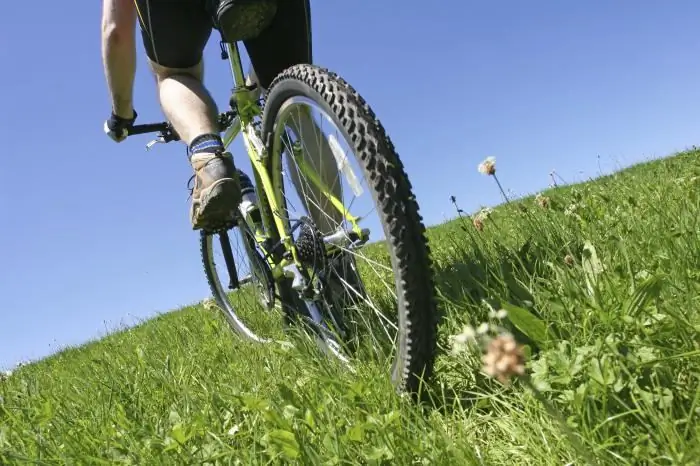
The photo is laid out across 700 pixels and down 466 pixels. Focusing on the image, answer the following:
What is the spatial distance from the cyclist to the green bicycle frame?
109mm

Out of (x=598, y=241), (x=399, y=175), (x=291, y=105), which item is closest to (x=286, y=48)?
(x=291, y=105)

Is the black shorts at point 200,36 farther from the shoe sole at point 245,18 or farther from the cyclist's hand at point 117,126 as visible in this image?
the cyclist's hand at point 117,126

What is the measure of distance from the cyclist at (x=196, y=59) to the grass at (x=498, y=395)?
2.36 feet

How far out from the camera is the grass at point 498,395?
1.13m

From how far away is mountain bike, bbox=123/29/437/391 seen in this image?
163cm

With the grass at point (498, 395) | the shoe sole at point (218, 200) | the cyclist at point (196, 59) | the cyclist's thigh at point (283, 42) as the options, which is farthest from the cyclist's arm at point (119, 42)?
the grass at point (498, 395)

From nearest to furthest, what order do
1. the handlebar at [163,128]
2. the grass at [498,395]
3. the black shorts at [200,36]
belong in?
the grass at [498,395], the black shorts at [200,36], the handlebar at [163,128]

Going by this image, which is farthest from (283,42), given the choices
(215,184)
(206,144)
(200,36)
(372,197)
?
(372,197)

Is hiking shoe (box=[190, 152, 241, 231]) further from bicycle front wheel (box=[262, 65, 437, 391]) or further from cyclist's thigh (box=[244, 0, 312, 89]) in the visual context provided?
cyclist's thigh (box=[244, 0, 312, 89])

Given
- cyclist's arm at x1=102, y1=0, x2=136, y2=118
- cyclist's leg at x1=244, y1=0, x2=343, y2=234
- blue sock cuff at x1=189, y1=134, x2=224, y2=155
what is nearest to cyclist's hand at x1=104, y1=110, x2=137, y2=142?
cyclist's arm at x1=102, y1=0, x2=136, y2=118

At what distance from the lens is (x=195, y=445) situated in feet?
5.35

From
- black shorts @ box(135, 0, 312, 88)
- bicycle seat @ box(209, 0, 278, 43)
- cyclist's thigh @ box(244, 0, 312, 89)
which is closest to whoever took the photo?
bicycle seat @ box(209, 0, 278, 43)

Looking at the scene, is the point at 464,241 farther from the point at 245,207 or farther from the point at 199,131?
the point at 199,131

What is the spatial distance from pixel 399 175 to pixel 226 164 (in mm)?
873
